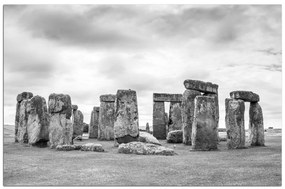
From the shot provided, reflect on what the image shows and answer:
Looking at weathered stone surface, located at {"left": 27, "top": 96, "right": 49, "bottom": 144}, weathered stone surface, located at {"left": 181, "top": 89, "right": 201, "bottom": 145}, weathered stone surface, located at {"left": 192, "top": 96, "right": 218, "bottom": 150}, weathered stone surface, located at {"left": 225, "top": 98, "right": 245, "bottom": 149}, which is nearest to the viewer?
weathered stone surface, located at {"left": 192, "top": 96, "right": 218, "bottom": 150}

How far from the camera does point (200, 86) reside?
18.0m

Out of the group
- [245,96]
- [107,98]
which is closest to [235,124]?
[245,96]

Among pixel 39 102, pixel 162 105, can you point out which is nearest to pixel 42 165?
pixel 39 102

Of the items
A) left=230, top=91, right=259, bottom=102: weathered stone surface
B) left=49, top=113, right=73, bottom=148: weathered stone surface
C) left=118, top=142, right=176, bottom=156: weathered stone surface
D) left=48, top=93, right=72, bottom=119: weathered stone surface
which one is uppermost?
left=230, top=91, right=259, bottom=102: weathered stone surface

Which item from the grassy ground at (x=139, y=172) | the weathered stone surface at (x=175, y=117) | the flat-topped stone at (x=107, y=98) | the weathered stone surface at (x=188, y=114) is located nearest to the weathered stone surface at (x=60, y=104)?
the grassy ground at (x=139, y=172)

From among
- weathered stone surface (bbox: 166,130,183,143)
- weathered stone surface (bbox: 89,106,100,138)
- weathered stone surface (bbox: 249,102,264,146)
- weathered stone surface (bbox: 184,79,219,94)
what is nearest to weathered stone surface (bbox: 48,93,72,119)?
weathered stone surface (bbox: 184,79,219,94)

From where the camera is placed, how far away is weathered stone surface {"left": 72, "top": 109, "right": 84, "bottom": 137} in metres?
25.4

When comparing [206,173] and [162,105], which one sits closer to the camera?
[206,173]

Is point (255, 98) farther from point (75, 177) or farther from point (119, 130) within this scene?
point (75, 177)

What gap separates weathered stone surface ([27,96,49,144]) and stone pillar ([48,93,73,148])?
1152mm

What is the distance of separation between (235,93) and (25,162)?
9865mm

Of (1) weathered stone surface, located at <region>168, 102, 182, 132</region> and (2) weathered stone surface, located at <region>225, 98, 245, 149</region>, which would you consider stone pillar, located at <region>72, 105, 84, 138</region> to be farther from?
(2) weathered stone surface, located at <region>225, 98, 245, 149</region>

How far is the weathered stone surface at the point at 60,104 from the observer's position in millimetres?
15897

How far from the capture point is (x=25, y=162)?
10.7 m
